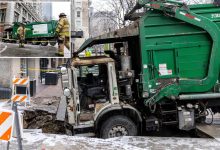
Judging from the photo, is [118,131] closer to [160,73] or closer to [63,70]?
[160,73]

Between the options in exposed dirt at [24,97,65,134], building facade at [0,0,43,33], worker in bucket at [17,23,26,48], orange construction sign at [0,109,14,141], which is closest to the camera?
orange construction sign at [0,109,14,141]

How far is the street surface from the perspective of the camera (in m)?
13.9

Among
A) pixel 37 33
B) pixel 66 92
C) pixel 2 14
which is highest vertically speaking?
pixel 2 14

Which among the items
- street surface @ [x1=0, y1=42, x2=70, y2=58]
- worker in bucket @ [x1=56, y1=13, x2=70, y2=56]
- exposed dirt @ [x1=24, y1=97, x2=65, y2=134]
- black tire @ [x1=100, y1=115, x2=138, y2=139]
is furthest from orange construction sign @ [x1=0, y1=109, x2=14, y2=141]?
worker in bucket @ [x1=56, y1=13, x2=70, y2=56]

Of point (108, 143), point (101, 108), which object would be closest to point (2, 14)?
point (101, 108)

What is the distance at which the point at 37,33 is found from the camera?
1623cm

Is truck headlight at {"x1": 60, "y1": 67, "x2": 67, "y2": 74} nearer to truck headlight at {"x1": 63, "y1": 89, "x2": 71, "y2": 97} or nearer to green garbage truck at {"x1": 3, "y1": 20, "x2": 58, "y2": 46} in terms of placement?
truck headlight at {"x1": 63, "y1": 89, "x2": 71, "y2": 97}

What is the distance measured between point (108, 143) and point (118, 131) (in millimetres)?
795

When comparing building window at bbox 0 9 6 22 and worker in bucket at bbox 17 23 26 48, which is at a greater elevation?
building window at bbox 0 9 6 22

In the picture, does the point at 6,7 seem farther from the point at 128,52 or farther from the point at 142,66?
the point at 142,66

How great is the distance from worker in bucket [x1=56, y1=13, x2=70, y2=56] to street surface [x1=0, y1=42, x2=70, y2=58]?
0.28 meters

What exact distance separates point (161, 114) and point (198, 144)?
111 cm

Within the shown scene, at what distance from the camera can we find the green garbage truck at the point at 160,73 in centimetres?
711

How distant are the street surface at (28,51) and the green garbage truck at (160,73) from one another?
7.57 m
